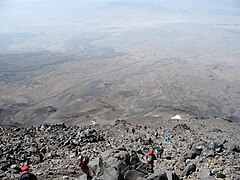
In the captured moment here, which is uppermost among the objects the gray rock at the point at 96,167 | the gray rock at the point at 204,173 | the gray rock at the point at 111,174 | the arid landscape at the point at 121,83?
the gray rock at the point at 111,174

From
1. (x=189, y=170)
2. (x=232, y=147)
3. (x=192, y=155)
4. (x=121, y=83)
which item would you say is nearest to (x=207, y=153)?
(x=192, y=155)

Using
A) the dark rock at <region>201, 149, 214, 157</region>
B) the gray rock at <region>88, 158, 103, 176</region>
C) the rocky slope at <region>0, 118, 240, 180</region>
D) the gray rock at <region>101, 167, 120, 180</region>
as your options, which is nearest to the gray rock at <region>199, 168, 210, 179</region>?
the rocky slope at <region>0, 118, 240, 180</region>

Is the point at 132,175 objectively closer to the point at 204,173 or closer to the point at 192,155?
the point at 204,173

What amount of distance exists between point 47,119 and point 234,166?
39.6 metres

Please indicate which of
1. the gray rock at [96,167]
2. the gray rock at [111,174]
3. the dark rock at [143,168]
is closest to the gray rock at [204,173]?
the dark rock at [143,168]

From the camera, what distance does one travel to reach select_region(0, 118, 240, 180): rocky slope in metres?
10.5

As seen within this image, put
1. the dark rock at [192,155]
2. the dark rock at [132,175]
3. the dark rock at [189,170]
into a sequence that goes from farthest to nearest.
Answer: the dark rock at [192,155], the dark rock at [189,170], the dark rock at [132,175]

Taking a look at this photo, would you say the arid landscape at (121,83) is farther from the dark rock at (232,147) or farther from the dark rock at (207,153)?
the dark rock at (207,153)

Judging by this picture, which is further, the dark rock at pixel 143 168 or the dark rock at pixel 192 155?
the dark rock at pixel 192 155

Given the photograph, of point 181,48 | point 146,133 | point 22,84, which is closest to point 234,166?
point 146,133

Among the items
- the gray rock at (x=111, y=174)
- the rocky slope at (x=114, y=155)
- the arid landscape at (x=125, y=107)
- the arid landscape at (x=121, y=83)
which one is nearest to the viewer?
the gray rock at (x=111, y=174)

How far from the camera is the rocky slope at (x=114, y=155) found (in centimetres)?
1045

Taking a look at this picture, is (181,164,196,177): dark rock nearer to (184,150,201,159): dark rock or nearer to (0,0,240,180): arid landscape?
(0,0,240,180): arid landscape

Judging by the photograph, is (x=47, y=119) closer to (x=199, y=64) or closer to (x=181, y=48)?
(x=199, y=64)
